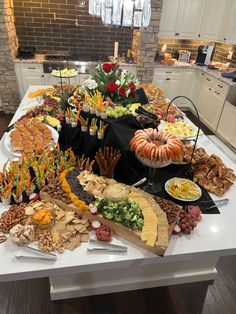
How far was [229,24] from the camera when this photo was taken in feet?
13.8

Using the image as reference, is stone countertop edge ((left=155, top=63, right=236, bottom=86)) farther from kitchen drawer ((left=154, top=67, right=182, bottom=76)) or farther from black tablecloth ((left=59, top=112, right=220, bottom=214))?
black tablecloth ((left=59, top=112, right=220, bottom=214))

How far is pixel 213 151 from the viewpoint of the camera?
205cm

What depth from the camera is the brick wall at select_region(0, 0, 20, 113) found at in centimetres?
385

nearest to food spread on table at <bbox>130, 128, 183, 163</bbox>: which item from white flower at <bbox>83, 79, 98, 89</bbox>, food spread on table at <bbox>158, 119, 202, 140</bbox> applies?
food spread on table at <bbox>158, 119, 202, 140</bbox>

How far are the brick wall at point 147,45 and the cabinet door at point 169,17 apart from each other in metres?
0.26

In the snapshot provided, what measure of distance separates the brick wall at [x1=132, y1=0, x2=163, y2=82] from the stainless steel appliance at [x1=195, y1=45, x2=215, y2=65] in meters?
0.97

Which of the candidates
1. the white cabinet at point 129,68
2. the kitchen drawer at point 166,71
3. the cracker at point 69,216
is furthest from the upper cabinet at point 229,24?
the cracker at point 69,216

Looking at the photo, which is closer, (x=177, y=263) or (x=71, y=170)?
(x=71, y=170)

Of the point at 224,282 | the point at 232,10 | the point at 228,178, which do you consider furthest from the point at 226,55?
the point at 224,282

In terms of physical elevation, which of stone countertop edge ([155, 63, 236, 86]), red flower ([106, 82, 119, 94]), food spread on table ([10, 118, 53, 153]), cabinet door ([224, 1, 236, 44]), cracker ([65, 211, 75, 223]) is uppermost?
cabinet door ([224, 1, 236, 44])

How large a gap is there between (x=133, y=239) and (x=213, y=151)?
1.18 m

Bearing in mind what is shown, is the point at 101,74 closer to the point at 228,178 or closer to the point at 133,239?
the point at 228,178

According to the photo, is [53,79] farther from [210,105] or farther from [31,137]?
[210,105]

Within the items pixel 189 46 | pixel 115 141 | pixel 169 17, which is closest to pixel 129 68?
pixel 169 17
